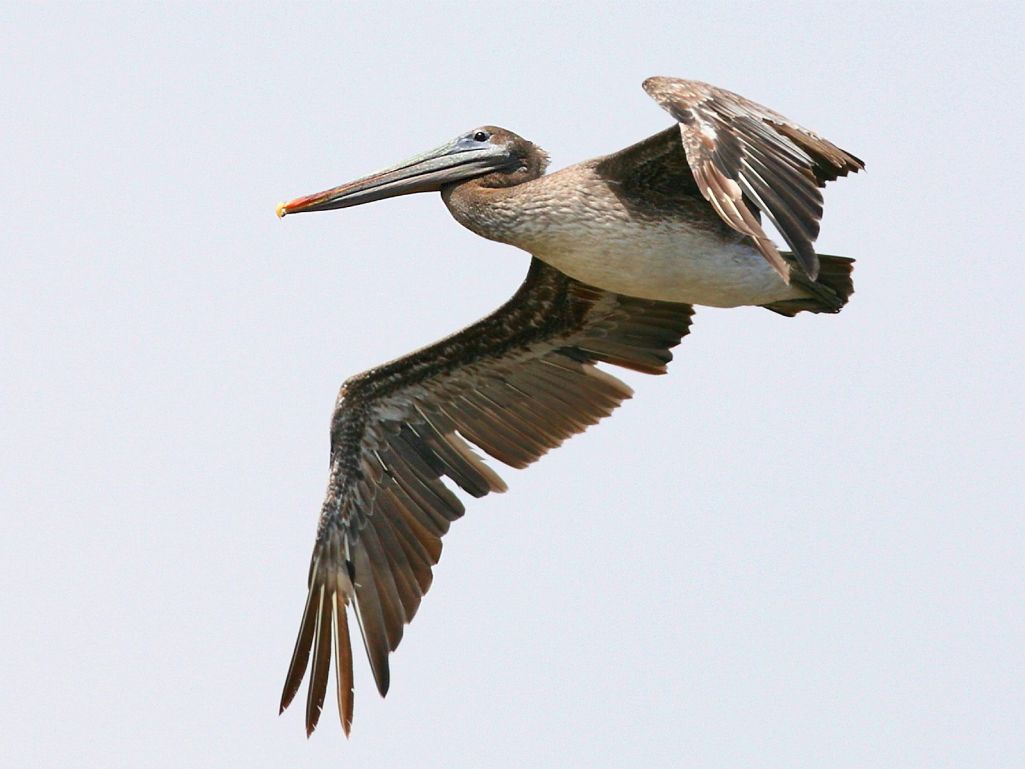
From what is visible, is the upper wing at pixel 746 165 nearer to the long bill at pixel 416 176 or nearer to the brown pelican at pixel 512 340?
the brown pelican at pixel 512 340

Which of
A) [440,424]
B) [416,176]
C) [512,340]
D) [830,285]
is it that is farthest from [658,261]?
[440,424]

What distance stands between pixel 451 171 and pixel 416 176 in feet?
0.83

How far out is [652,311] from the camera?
1234cm

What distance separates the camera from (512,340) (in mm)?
12562

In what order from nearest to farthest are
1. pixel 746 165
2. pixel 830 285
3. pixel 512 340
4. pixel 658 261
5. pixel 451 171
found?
pixel 746 165 < pixel 658 261 < pixel 830 285 < pixel 451 171 < pixel 512 340

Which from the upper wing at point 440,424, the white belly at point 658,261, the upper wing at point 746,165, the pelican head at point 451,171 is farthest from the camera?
the upper wing at point 440,424

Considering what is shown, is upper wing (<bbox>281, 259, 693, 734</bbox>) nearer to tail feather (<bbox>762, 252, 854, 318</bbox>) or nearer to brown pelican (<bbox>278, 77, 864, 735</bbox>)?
brown pelican (<bbox>278, 77, 864, 735</bbox>)

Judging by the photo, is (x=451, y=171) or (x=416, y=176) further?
(x=416, y=176)

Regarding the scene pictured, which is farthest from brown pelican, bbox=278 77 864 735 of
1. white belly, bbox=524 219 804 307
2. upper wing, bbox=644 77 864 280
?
upper wing, bbox=644 77 864 280


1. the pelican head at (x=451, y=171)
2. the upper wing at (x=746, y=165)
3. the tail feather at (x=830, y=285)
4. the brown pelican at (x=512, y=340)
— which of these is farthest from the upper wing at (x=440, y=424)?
the upper wing at (x=746, y=165)

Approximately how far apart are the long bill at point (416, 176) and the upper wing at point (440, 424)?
0.86 m

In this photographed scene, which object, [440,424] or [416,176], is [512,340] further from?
[416,176]

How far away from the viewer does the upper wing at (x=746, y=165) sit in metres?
9.44

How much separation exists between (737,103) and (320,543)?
4182mm
